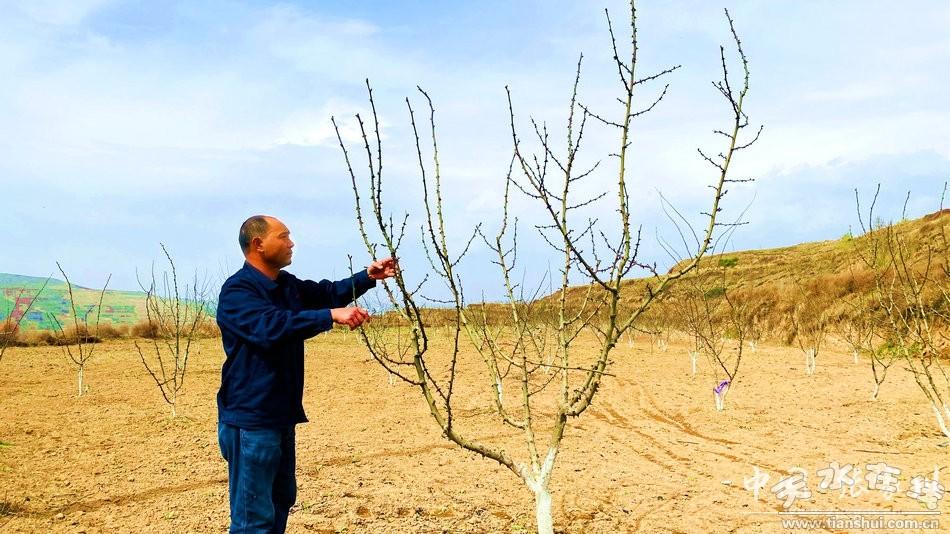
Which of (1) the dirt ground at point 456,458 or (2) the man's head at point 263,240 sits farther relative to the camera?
(1) the dirt ground at point 456,458

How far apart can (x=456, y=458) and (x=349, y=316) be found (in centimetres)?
477

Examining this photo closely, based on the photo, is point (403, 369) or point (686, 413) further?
point (403, 369)

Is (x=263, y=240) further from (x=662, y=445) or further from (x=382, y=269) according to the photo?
(x=662, y=445)

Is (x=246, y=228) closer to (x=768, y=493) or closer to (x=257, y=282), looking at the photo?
(x=257, y=282)

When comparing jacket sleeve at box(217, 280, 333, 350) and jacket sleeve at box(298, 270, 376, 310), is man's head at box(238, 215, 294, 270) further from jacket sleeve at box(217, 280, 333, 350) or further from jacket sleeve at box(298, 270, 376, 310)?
jacket sleeve at box(298, 270, 376, 310)

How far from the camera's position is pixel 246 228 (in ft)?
9.86

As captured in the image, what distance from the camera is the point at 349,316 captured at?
99.4 inches

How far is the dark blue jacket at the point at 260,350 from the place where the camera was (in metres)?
2.65

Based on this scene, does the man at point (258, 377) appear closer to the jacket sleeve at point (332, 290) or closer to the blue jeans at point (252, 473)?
the blue jeans at point (252, 473)

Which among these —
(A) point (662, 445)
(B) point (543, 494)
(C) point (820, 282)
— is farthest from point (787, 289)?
(B) point (543, 494)

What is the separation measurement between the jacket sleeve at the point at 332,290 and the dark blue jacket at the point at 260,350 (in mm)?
322

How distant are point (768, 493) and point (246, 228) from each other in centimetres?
479

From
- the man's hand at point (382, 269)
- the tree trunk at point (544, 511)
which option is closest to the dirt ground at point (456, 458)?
the tree trunk at point (544, 511)

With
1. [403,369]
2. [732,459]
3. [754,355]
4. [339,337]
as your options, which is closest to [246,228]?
[732,459]
